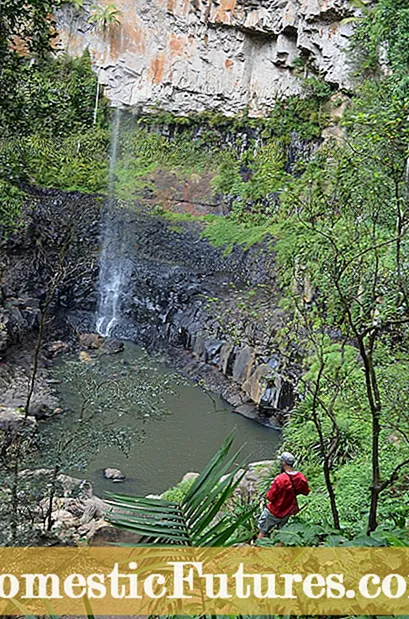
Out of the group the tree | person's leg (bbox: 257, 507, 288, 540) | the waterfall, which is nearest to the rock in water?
person's leg (bbox: 257, 507, 288, 540)

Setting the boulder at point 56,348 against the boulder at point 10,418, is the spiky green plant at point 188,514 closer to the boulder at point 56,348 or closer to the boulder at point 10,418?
the boulder at point 10,418

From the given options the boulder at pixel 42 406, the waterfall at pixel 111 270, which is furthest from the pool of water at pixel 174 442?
the waterfall at pixel 111 270

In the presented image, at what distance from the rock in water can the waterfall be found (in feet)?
25.5

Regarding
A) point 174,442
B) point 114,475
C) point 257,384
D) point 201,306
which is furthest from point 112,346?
point 114,475

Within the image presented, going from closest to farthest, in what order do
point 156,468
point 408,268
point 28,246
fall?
1. point 408,268
2. point 156,468
3. point 28,246

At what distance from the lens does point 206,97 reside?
62.7 ft

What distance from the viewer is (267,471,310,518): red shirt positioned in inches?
136

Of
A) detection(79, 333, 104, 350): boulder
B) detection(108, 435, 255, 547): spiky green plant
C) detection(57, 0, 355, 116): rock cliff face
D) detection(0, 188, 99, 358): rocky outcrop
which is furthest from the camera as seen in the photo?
detection(57, 0, 355, 116): rock cliff face

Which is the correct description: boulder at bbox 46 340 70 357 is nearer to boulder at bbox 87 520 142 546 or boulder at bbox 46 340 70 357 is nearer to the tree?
boulder at bbox 87 520 142 546

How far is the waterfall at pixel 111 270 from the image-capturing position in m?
15.9

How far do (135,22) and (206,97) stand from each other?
12.6ft

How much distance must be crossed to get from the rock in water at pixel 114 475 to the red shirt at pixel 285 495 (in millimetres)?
4785

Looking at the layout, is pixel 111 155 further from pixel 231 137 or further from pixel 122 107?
pixel 231 137

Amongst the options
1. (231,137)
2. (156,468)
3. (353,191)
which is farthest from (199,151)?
(353,191)
